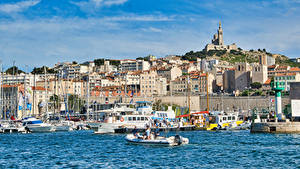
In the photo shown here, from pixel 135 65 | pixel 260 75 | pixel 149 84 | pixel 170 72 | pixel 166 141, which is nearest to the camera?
pixel 166 141

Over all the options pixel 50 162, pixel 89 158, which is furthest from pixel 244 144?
pixel 50 162

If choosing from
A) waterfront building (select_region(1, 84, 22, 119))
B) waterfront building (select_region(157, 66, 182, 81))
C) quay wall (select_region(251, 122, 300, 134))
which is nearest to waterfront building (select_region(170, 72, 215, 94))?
waterfront building (select_region(157, 66, 182, 81))

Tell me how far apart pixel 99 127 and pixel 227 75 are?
83206 millimetres

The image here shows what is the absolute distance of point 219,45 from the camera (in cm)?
19188

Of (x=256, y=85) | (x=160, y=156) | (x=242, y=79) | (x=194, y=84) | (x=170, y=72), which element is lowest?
(x=160, y=156)

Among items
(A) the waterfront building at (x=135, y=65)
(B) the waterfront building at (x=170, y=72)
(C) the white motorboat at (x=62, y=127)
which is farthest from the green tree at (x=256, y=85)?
(C) the white motorboat at (x=62, y=127)

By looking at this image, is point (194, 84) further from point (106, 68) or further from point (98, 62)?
point (98, 62)

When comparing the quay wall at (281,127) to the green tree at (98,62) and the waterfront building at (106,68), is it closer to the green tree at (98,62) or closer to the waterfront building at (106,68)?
the waterfront building at (106,68)

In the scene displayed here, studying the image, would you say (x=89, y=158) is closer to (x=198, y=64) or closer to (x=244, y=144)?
(x=244, y=144)

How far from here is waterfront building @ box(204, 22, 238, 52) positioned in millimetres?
188625

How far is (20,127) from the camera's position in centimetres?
5434

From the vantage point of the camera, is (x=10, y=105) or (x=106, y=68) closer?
(x=10, y=105)

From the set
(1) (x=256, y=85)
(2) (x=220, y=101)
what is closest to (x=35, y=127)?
(2) (x=220, y=101)

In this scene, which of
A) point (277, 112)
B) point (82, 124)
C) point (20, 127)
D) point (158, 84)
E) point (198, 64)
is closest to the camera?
point (277, 112)
